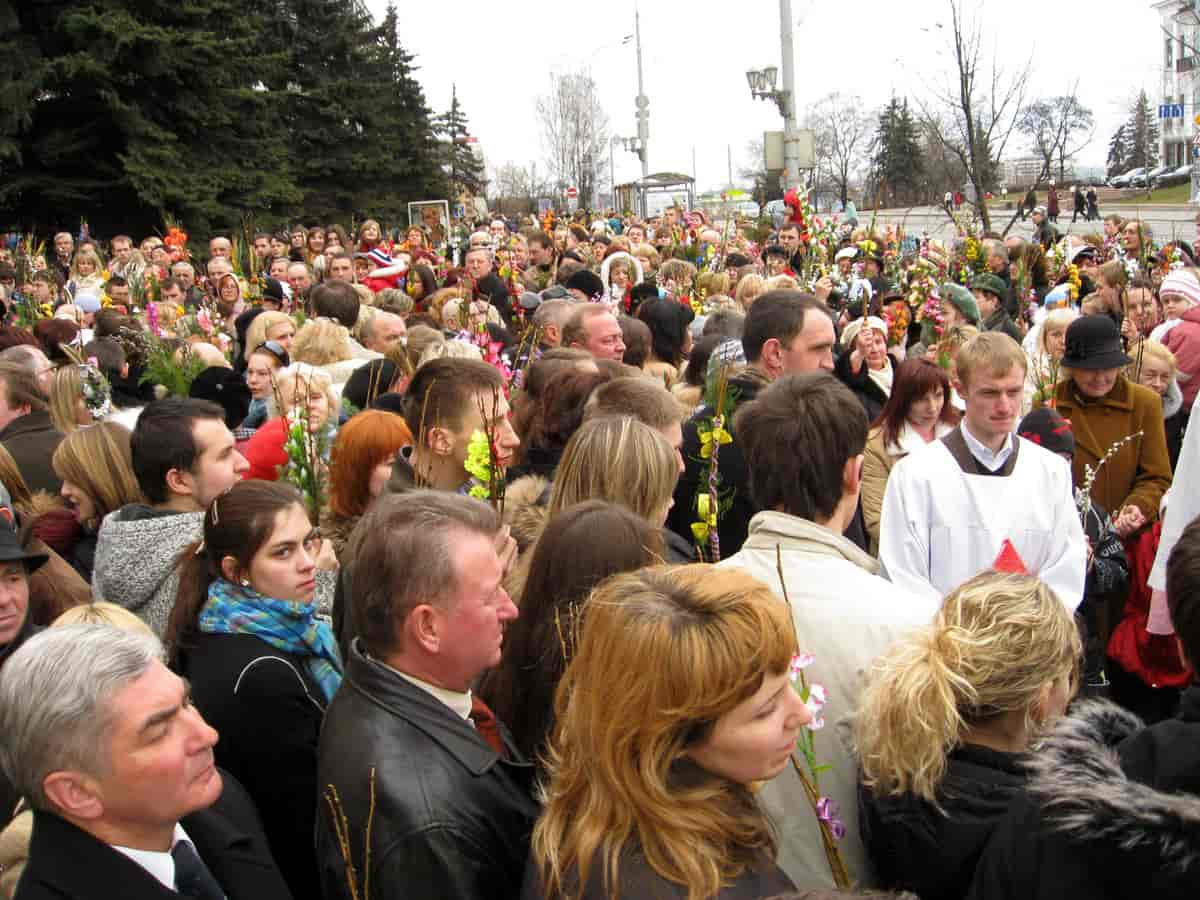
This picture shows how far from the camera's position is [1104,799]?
5.71ft

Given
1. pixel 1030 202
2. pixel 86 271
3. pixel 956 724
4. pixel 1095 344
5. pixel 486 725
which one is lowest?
pixel 486 725

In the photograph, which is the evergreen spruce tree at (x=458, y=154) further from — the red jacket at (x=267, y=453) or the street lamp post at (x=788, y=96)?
the red jacket at (x=267, y=453)

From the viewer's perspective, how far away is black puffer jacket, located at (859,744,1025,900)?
87.0 inches

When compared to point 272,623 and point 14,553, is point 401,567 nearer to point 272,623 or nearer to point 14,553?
point 272,623

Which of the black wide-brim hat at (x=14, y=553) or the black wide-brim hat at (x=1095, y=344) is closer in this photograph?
the black wide-brim hat at (x=14, y=553)

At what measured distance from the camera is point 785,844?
2.54m

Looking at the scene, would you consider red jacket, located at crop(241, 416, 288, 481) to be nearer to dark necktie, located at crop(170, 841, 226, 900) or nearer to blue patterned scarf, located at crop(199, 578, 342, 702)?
blue patterned scarf, located at crop(199, 578, 342, 702)

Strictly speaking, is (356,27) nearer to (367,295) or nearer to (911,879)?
(367,295)

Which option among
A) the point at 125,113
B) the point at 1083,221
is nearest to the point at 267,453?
the point at 125,113

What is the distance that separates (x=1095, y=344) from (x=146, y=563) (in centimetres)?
422

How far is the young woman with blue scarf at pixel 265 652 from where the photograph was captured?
2.98m

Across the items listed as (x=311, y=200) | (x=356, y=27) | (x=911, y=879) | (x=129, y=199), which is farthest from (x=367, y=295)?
(x=356, y=27)

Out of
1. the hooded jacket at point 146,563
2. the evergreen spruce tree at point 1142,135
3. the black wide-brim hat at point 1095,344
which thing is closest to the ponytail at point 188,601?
the hooded jacket at point 146,563

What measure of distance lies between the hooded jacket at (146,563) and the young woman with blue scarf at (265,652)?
1.31 feet
